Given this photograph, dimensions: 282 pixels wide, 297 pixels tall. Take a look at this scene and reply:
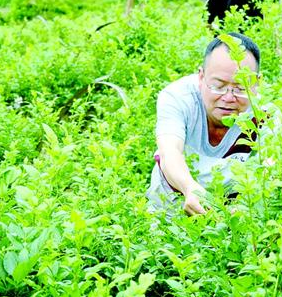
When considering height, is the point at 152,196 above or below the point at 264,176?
below

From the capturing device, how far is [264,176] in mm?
1687

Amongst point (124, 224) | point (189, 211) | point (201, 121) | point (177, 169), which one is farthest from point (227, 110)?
point (124, 224)

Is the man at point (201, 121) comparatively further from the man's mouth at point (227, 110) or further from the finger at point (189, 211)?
the finger at point (189, 211)

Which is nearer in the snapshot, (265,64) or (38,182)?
(38,182)

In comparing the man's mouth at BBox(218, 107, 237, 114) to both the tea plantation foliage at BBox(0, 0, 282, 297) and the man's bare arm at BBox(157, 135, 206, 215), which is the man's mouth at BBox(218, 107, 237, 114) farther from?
the tea plantation foliage at BBox(0, 0, 282, 297)

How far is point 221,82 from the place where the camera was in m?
2.81

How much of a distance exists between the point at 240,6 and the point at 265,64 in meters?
1.18

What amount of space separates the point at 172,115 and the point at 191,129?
0.39ft

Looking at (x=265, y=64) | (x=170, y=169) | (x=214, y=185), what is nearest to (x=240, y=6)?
(x=265, y=64)

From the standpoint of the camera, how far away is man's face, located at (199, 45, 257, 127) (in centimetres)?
280

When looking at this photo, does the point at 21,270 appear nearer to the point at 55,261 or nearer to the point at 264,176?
the point at 55,261

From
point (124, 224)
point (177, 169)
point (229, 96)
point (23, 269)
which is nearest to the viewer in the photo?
point (23, 269)

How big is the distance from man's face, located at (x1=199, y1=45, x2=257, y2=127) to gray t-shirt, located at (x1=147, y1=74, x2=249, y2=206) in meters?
0.09

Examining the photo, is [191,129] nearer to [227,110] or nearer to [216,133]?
[216,133]
